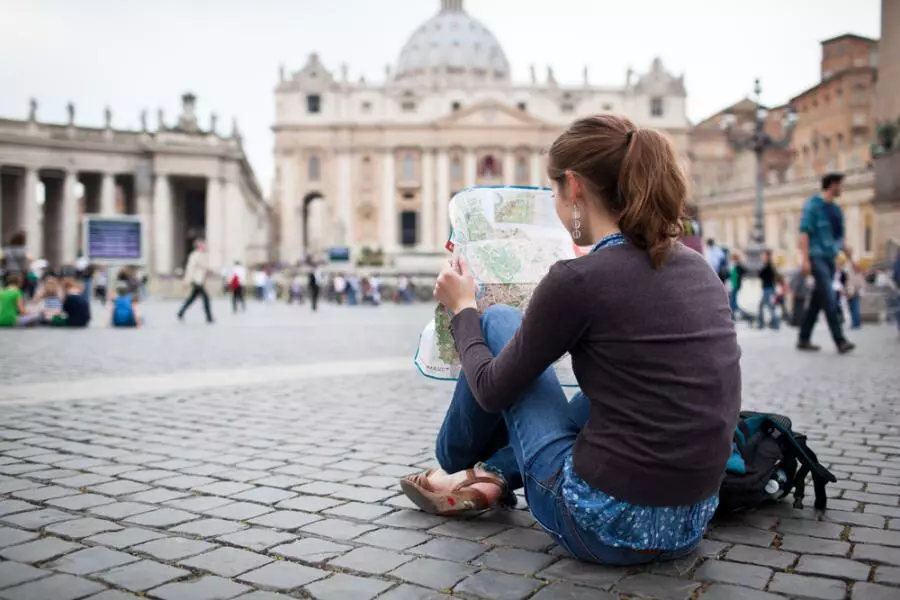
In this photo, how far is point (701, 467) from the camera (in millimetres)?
2479

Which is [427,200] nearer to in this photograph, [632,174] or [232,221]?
[232,221]

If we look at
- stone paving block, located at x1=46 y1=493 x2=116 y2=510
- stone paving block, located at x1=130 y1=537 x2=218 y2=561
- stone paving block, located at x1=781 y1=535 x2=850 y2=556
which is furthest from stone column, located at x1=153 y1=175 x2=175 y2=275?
stone paving block, located at x1=781 y1=535 x2=850 y2=556

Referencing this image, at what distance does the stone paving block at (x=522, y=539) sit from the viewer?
2.97m

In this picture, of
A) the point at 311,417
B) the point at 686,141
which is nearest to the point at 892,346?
the point at 311,417

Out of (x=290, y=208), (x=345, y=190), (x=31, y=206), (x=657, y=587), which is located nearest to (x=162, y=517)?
(x=657, y=587)

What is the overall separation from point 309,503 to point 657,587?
1535 millimetres

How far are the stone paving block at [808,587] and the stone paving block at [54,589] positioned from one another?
6.56 ft

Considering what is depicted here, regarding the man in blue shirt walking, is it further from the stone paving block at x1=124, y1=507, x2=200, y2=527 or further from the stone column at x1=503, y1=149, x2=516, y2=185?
the stone column at x1=503, y1=149, x2=516, y2=185

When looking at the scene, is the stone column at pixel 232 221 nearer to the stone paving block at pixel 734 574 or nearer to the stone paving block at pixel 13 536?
the stone paving block at pixel 13 536

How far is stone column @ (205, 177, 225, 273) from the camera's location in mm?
55500

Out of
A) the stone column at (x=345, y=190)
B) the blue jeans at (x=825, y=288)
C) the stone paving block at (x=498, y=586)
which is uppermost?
the stone column at (x=345, y=190)

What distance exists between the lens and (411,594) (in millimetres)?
2465

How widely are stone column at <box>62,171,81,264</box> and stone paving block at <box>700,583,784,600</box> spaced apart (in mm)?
52725

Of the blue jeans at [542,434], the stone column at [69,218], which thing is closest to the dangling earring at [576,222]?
the blue jeans at [542,434]
